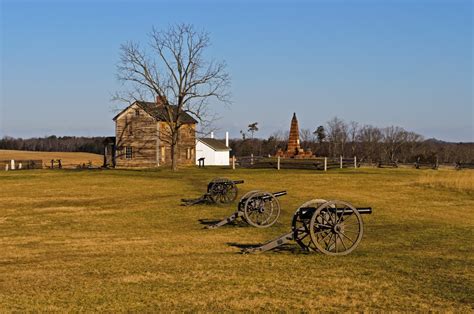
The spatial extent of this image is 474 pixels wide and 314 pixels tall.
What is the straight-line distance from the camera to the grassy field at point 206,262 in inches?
334

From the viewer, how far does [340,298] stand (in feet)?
28.1

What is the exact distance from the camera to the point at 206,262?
1179cm

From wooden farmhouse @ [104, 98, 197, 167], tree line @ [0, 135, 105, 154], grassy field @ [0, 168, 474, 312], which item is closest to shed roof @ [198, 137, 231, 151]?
wooden farmhouse @ [104, 98, 197, 167]

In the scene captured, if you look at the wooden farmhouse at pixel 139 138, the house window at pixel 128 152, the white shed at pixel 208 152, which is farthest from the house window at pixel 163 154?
the white shed at pixel 208 152

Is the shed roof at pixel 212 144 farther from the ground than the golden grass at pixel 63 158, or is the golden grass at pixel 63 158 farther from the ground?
the shed roof at pixel 212 144

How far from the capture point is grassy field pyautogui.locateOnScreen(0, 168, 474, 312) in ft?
27.9

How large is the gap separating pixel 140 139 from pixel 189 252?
156ft

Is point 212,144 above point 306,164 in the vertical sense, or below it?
above

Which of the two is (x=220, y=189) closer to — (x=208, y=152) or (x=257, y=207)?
(x=257, y=207)

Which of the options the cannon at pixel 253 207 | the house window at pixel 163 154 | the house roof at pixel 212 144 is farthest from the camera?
the house roof at pixel 212 144

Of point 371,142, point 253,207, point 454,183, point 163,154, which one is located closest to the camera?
point 253,207

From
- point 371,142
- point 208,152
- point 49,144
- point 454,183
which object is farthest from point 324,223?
point 49,144

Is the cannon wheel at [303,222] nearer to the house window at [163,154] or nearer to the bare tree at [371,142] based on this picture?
the house window at [163,154]

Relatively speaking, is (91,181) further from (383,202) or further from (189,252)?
(189,252)
